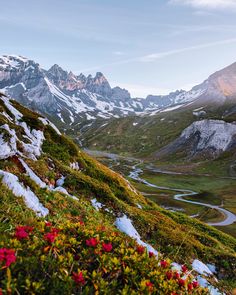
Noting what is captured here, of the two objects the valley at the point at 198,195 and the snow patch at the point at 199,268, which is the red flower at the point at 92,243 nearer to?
the snow patch at the point at 199,268

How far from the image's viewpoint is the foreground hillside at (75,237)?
18.5ft

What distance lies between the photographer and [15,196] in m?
13.1

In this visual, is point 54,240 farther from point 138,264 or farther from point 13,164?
point 13,164

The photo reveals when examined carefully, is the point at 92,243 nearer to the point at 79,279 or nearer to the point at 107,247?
the point at 107,247

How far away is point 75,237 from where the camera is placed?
757 cm

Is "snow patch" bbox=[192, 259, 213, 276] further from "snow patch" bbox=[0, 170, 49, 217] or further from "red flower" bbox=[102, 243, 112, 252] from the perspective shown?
"red flower" bbox=[102, 243, 112, 252]

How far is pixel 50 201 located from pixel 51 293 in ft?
37.9

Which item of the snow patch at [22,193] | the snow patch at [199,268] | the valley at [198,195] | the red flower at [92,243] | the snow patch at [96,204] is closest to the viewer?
the red flower at [92,243]

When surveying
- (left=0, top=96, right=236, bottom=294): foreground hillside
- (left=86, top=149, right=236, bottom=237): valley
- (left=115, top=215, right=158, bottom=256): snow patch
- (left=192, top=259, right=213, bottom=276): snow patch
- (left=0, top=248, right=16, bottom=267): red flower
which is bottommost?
(left=86, top=149, right=236, bottom=237): valley

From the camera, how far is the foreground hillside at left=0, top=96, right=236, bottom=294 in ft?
18.5

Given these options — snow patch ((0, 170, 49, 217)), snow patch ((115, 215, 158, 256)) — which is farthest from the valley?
snow patch ((0, 170, 49, 217))

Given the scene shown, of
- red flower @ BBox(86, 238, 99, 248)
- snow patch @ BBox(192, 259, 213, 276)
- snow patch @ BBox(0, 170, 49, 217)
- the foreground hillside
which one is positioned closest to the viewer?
the foreground hillside

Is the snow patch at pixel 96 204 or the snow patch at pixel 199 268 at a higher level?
the snow patch at pixel 96 204

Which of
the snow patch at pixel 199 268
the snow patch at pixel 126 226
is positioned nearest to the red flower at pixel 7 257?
the snow patch at pixel 126 226
